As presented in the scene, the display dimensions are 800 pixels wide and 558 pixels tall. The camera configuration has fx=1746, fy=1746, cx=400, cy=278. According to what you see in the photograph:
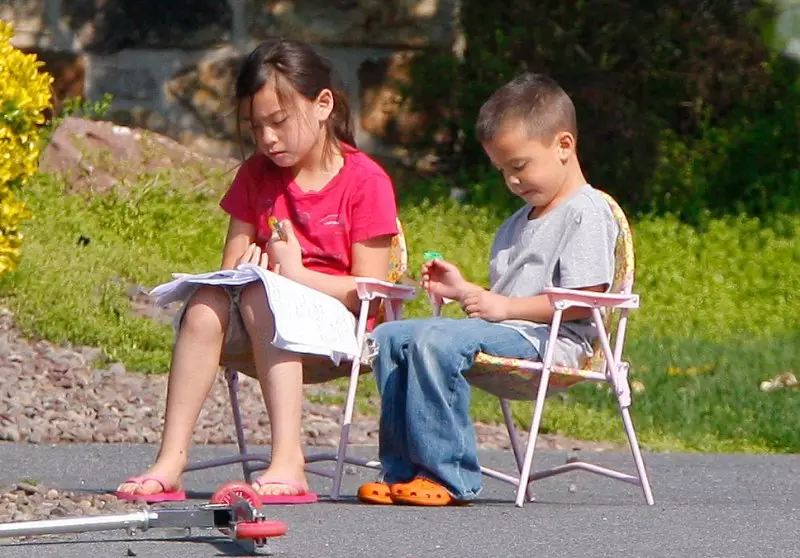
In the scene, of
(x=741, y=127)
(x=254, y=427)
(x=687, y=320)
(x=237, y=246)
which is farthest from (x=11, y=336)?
(x=741, y=127)

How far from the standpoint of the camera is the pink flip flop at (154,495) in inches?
187

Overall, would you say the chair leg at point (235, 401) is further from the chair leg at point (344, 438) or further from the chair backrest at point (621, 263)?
the chair backrest at point (621, 263)

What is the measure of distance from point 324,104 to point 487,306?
857 mm

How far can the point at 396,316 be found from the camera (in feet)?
17.9

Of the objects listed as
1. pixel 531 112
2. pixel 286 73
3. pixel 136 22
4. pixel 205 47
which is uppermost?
pixel 136 22

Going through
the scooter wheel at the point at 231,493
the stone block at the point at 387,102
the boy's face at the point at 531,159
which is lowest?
the scooter wheel at the point at 231,493

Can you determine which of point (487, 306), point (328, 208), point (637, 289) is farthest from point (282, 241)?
point (637, 289)

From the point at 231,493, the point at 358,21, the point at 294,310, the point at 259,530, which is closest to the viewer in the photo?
the point at 259,530

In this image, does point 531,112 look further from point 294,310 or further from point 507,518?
point 507,518

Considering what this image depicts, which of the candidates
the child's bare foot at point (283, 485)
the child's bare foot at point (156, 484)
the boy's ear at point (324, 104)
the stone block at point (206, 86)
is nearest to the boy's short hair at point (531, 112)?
the boy's ear at point (324, 104)

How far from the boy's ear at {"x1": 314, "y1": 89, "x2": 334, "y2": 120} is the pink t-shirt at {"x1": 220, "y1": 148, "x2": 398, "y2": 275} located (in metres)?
0.17

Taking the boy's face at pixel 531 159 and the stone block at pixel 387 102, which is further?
the stone block at pixel 387 102

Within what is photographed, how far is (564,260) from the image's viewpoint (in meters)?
5.10

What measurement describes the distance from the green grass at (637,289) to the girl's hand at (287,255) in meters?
2.22
